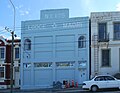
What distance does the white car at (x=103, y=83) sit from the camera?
28.3 metres

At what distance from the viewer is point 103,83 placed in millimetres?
28500

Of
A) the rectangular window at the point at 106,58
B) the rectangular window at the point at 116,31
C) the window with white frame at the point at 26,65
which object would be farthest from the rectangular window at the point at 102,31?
the window with white frame at the point at 26,65

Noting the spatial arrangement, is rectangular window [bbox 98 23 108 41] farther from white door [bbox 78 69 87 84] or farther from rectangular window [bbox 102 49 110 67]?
white door [bbox 78 69 87 84]

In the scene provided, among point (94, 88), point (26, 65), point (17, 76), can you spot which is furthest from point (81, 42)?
point (94, 88)

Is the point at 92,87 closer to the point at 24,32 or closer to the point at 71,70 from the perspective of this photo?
the point at 71,70

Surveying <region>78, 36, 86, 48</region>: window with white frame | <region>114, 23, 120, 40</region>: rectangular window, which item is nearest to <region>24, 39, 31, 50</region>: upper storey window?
<region>78, 36, 86, 48</region>: window with white frame

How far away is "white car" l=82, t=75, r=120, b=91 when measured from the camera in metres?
28.3

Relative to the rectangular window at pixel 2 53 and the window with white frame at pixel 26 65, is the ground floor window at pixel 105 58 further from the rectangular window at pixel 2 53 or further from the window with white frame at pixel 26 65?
the rectangular window at pixel 2 53

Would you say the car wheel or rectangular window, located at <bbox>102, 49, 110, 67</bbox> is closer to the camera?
the car wheel

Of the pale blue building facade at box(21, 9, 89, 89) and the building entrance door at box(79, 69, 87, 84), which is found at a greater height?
the pale blue building facade at box(21, 9, 89, 89)

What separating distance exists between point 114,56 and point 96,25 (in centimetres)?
451

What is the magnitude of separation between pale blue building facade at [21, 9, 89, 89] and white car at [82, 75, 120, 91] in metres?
9.29

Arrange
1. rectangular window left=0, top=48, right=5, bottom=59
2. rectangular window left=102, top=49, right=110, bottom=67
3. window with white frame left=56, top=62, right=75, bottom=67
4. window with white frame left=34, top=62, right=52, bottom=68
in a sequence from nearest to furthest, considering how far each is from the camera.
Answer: rectangular window left=102, top=49, right=110, bottom=67 < window with white frame left=56, top=62, right=75, bottom=67 < window with white frame left=34, top=62, right=52, bottom=68 < rectangular window left=0, top=48, right=5, bottom=59

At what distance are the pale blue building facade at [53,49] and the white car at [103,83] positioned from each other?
9292mm
